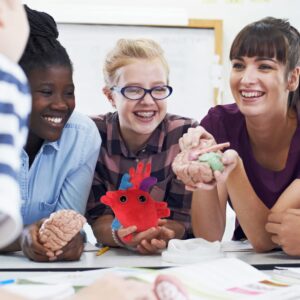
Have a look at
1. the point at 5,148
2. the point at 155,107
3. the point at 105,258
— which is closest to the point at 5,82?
the point at 5,148

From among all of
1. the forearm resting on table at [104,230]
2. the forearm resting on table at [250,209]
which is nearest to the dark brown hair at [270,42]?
the forearm resting on table at [250,209]

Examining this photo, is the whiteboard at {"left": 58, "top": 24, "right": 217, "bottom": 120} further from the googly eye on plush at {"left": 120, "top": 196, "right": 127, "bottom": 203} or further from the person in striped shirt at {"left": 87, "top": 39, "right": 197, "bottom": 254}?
the googly eye on plush at {"left": 120, "top": 196, "right": 127, "bottom": 203}

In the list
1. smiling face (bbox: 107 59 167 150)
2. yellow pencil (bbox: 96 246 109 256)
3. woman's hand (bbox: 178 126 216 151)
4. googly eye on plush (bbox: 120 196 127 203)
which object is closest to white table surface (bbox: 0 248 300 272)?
yellow pencil (bbox: 96 246 109 256)

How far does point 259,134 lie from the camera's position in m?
1.51

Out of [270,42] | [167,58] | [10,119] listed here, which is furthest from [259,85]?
[167,58]

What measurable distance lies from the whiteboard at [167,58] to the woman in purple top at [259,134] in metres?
1.24

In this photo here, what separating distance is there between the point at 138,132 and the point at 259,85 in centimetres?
36

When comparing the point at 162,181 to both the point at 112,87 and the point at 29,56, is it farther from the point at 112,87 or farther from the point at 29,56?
the point at 29,56

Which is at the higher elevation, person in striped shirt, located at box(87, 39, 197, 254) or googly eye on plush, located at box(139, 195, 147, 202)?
person in striped shirt, located at box(87, 39, 197, 254)

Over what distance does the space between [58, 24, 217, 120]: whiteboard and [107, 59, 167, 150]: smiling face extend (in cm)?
121

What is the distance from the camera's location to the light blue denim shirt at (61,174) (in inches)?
55.3

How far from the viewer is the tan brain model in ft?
3.88

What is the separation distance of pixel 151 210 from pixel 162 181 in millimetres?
276

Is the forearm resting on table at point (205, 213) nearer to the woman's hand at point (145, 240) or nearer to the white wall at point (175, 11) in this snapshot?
the woman's hand at point (145, 240)
